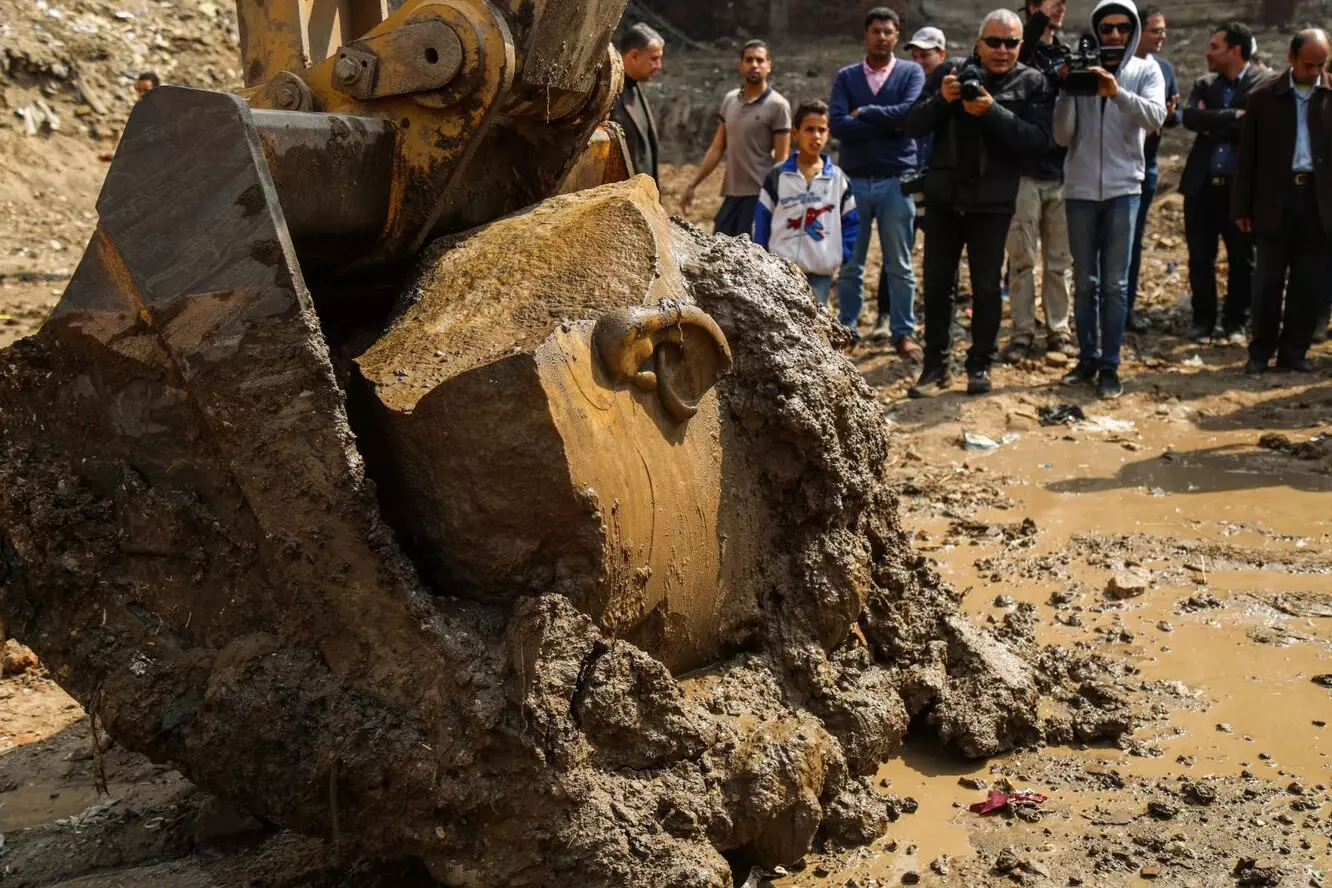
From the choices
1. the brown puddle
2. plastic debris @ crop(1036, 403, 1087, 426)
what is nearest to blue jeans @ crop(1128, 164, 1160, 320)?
plastic debris @ crop(1036, 403, 1087, 426)

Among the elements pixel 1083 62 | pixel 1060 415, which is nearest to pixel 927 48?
pixel 1083 62

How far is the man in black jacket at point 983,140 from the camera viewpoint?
735 centimetres

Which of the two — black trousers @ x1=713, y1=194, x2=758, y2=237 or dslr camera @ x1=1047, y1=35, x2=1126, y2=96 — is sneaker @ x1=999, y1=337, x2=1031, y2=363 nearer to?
dslr camera @ x1=1047, y1=35, x2=1126, y2=96

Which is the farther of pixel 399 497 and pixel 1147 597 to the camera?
pixel 1147 597

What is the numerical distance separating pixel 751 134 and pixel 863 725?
18.9 feet

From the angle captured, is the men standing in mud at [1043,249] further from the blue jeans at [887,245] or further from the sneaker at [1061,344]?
the blue jeans at [887,245]

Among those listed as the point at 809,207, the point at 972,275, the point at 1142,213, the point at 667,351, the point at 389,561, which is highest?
the point at 667,351

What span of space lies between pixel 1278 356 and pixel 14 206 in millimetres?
9581

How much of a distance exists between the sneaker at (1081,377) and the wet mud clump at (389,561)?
560cm

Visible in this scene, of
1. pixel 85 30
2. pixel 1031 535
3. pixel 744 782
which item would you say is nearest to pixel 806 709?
pixel 744 782

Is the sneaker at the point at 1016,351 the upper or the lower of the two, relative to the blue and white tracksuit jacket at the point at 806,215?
lower

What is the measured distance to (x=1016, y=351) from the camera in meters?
8.81

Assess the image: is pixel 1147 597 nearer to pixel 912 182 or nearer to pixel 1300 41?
pixel 912 182

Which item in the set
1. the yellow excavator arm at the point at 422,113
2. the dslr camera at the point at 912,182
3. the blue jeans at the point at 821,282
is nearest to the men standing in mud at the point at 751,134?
the dslr camera at the point at 912,182
